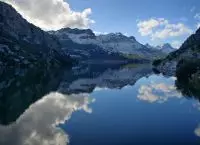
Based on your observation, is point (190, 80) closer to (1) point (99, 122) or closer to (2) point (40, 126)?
(1) point (99, 122)

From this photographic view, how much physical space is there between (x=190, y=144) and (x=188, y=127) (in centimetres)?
1335

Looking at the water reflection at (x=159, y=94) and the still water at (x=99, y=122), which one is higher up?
the water reflection at (x=159, y=94)

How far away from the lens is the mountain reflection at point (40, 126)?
52944 mm

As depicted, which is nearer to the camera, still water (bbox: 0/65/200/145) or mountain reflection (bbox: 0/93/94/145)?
mountain reflection (bbox: 0/93/94/145)

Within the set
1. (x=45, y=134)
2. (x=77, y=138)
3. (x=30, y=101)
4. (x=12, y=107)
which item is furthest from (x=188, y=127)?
(x=30, y=101)

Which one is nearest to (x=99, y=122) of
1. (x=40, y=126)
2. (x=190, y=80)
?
(x=40, y=126)

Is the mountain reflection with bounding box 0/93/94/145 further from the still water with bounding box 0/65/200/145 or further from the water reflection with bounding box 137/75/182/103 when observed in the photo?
the water reflection with bounding box 137/75/182/103

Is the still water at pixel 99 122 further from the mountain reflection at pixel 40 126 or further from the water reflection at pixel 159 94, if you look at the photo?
the water reflection at pixel 159 94

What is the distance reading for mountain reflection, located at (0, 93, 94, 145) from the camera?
2084 inches

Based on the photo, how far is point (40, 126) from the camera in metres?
64.0

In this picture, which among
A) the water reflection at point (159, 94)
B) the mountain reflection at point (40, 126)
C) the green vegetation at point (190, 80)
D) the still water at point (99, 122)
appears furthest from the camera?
the green vegetation at point (190, 80)

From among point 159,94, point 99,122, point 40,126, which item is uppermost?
point 159,94

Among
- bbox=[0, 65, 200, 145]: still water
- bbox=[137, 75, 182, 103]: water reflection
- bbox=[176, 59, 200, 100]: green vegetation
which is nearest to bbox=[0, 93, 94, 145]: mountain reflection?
bbox=[0, 65, 200, 145]: still water

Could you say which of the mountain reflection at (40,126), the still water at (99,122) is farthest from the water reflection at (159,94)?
the mountain reflection at (40,126)
